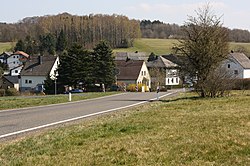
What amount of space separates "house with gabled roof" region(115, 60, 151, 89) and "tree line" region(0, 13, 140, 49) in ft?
193

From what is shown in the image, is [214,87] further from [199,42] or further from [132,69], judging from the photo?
[132,69]

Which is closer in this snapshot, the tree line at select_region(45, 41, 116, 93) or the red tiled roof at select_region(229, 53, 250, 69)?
the tree line at select_region(45, 41, 116, 93)

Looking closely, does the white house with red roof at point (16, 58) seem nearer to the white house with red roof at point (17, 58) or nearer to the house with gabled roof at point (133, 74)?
the white house with red roof at point (17, 58)

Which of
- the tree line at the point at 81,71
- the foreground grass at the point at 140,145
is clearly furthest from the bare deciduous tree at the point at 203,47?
the tree line at the point at 81,71

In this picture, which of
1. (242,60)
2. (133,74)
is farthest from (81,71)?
Result: (242,60)

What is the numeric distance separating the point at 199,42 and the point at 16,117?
16.9m

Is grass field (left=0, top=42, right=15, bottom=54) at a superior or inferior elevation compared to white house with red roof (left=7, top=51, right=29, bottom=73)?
superior

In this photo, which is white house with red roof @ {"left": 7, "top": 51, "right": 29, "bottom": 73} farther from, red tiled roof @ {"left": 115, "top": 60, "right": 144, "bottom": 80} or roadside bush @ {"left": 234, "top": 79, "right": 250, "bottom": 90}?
roadside bush @ {"left": 234, "top": 79, "right": 250, "bottom": 90}

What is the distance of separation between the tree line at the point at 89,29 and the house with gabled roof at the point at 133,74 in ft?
193

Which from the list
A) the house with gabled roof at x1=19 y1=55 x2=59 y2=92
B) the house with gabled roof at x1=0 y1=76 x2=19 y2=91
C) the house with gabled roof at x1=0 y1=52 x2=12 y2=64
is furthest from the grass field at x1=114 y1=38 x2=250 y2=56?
the house with gabled roof at x1=0 y1=76 x2=19 y2=91

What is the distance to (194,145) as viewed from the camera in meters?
8.63

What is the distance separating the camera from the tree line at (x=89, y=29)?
482 ft

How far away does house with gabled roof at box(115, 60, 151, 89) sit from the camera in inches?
3212

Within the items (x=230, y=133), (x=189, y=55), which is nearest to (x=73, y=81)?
(x=189, y=55)
